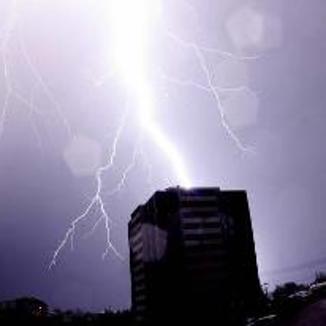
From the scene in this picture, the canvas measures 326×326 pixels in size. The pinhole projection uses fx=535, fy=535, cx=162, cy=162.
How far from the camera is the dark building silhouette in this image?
496 feet

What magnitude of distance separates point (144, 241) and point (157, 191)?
17.5 meters

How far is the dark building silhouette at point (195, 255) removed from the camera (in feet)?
496

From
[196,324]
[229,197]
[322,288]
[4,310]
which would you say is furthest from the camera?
[229,197]

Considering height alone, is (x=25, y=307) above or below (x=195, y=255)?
below

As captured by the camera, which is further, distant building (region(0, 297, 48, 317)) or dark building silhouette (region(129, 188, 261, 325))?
dark building silhouette (region(129, 188, 261, 325))

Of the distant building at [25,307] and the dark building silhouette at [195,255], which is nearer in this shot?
the distant building at [25,307]

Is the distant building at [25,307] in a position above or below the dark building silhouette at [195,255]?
below

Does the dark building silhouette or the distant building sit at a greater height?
the dark building silhouette

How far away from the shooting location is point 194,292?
151875 millimetres

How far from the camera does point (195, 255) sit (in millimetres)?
161500

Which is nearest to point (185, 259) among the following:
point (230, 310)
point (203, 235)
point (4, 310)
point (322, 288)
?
point (203, 235)

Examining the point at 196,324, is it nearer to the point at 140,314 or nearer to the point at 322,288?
the point at 140,314

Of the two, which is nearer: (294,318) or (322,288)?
(294,318)

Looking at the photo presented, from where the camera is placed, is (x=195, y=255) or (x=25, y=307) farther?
(x=195, y=255)
